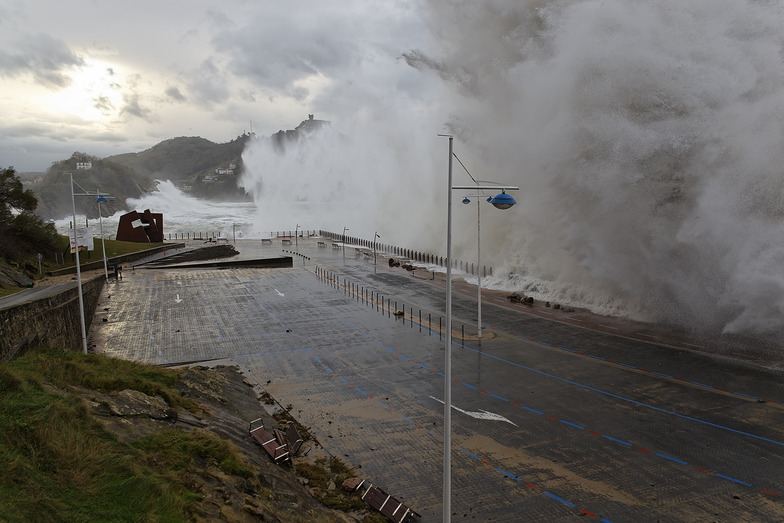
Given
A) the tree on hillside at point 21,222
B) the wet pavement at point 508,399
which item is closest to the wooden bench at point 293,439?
the wet pavement at point 508,399

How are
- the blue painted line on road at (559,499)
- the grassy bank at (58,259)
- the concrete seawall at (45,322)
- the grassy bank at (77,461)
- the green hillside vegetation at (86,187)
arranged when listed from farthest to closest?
1. the green hillside vegetation at (86,187)
2. the grassy bank at (58,259)
3. the concrete seawall at (45,322)
4. the blue painted line on road at (559,499)
5. the grassy bank at (77,461)

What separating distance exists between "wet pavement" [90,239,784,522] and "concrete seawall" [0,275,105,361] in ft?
4.57

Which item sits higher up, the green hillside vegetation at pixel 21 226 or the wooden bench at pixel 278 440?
the green hillside vegetation at pixel 21 226

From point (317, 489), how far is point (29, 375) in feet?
21.5

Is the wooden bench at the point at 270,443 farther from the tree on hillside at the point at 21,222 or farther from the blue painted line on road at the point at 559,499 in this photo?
the tree on hillside at the point at 21,222

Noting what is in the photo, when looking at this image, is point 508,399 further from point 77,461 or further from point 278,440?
point 77,461

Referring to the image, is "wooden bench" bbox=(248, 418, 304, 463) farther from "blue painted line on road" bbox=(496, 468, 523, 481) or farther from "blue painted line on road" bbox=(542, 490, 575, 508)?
"blue painted line on road" bbox=(542, 490, 575, 508)

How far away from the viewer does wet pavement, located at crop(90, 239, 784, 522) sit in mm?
11062

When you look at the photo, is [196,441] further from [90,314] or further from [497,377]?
[90,314]

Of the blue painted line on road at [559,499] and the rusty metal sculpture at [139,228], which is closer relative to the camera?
the blue painted line on road at [559,499]

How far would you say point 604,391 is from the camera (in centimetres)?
1662

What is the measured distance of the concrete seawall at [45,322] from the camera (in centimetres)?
1464

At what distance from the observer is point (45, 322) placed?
58.5ft

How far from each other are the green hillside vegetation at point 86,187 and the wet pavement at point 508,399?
127 m
